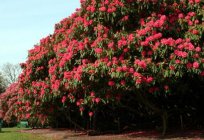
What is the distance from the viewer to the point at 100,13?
49.4 ft

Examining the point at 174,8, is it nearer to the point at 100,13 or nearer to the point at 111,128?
the point at 100,13

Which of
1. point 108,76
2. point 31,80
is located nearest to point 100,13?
point 108,76

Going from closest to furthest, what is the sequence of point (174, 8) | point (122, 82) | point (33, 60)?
point (122, 82) < point (174, 8) < point (33, 60)

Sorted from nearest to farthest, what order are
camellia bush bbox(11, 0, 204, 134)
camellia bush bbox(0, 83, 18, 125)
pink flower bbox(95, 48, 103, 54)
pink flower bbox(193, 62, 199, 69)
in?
pink flower bbox(193, 62, 199, 69) < camellia bush bbox(11, 0, 204, 134) < pink flower bbox(95, 48, 103, 54) < camellia bush bbox(0, 83, 18, 125)

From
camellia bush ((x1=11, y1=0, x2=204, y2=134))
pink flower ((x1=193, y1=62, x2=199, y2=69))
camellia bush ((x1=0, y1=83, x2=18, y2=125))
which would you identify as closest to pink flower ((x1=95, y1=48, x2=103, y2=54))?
camellia bush ((x1=11, y1=0, x2=204, y2=134))

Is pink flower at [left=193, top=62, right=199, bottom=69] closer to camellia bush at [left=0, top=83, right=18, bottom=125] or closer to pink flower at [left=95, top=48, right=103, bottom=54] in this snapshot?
pink flower at [left=95, top=48, right=103, bottom=54]

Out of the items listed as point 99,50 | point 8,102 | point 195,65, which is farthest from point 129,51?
point 8,102

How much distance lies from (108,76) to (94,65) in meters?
0.65

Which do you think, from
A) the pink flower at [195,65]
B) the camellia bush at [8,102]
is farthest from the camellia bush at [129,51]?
the camellia bush at [8,102]

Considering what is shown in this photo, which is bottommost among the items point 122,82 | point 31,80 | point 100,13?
point 122,82

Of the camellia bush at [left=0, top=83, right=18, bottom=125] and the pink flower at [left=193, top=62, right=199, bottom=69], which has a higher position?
the camellia bush at [left=0, top=83, right=18, bottom=125]

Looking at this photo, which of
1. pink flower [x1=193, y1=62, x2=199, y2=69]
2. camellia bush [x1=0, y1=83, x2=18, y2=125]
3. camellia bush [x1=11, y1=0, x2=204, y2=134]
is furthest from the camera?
camellia bush [x1=0, y1=83, x2=18, y2=125]

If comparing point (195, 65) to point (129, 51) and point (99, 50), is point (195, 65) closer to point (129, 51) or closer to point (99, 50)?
point (129, 51)

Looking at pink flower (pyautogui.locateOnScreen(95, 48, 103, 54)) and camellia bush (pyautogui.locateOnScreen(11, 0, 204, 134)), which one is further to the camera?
pink flower (pyautogui.locateOnScreen(95, 48, 103, 54))
